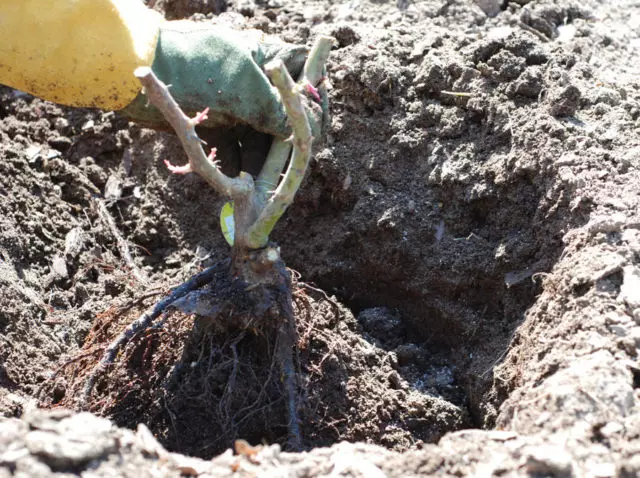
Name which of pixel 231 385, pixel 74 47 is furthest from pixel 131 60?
pixel 231 385

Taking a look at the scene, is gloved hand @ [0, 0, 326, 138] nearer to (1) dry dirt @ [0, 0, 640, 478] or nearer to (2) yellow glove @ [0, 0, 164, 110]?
(2) yellow glove @ [0, 0, 164, 110]

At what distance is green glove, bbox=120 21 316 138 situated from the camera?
2.02 meters

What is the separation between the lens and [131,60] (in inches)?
75.5

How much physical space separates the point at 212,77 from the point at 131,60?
218 mm

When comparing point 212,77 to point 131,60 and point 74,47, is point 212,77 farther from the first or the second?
point 74,47

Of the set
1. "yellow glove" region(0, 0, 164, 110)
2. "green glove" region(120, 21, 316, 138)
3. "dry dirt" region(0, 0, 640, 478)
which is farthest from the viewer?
"green glove" region(120, 21, 316, 138)

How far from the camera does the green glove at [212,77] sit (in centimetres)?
202

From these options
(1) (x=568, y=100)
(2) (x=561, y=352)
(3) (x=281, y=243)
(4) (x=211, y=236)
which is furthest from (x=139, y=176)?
(2) (x=561, y=352)

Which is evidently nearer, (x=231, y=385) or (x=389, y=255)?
(x=231, y=385)

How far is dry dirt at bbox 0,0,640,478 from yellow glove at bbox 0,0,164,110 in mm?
416

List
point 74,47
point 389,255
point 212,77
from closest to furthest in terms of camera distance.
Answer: point 74,47 < point 212,77 < point 389,255

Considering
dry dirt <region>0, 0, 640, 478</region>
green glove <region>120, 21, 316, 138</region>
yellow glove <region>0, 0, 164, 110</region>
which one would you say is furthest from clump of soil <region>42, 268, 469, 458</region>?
yellow glove <region>0, 0, 164, 110</region>

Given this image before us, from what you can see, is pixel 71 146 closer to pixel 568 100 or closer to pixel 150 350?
pixel 150 350

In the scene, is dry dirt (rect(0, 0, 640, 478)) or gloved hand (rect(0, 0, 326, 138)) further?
gloved hand (rect(0, 0, 326, 138))
